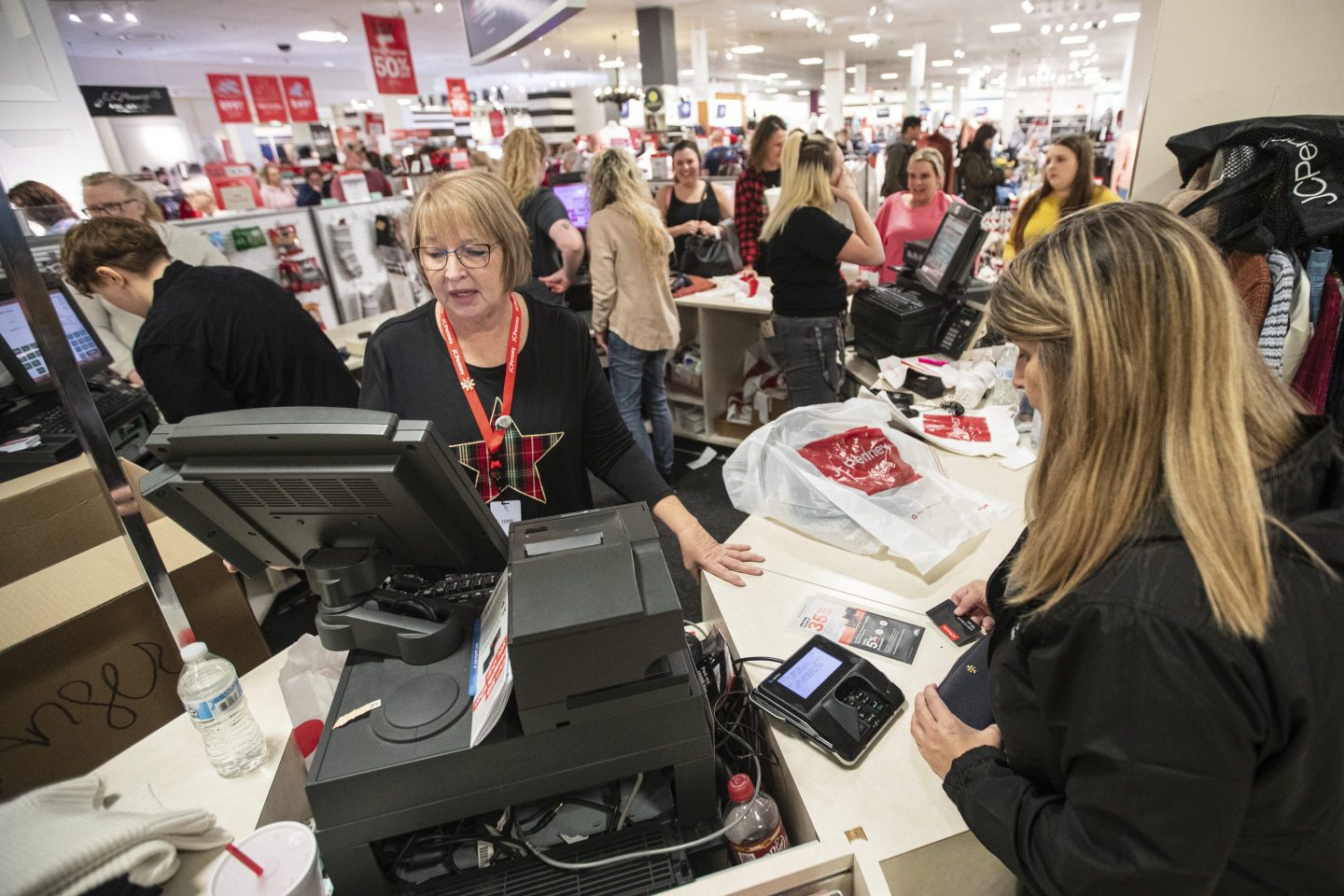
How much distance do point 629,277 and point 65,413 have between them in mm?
1965

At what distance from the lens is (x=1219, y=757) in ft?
2.00

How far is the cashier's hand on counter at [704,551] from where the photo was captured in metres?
1.38

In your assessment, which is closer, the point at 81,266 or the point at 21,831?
the point at 21,831

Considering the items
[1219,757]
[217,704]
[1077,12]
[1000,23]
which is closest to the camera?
[1219,757]

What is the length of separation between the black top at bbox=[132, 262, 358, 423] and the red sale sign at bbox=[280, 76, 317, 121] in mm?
9808

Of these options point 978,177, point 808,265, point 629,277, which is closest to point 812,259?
point 808,265

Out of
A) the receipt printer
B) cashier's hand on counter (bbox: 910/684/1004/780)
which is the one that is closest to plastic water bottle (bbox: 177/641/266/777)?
the receipt printer

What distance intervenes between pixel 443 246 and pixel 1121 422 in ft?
3.76

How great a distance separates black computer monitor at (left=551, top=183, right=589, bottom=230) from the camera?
490cm

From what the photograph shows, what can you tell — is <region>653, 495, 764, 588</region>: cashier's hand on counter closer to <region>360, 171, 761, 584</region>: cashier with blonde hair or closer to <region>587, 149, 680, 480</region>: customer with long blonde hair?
<region>360, 171, 761, 584</region>: cashier with blonde hair

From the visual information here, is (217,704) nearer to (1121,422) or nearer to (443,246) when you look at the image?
(443,246)

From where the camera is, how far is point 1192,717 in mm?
607

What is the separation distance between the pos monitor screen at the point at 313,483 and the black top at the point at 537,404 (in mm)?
513

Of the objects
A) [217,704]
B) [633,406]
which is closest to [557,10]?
[633,406]
